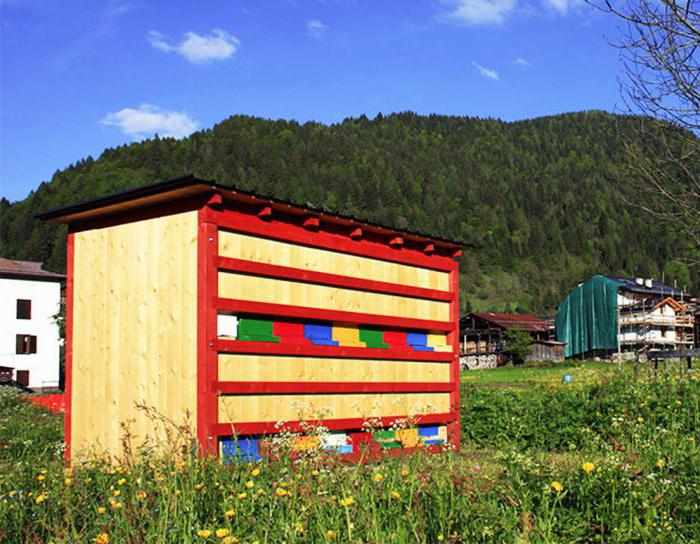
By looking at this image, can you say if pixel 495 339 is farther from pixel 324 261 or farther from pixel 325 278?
pixel 325 278

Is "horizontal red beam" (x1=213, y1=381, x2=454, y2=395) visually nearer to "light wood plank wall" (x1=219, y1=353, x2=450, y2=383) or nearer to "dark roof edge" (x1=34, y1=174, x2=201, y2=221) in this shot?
"light wood plank wall" (x1=219, y1=353, x2=450, y2=383)

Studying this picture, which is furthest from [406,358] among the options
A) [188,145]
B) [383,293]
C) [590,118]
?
[590,118]

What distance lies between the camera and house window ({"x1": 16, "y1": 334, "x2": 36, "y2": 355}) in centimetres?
5166

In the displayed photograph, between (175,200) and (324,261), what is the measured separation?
2.27 m

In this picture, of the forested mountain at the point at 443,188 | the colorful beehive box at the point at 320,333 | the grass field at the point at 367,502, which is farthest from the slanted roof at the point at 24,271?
the forested mountain at the point at 443,188

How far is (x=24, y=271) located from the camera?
52938 mm

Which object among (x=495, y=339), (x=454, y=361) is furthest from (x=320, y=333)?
(x=495, y=339)

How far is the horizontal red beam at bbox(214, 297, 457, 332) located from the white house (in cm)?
4390

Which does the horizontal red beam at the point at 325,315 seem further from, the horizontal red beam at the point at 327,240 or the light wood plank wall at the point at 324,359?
the horizontal red beam at the point at 327,240

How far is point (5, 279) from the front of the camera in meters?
51.9

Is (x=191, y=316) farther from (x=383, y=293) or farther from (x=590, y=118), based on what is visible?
(x=590, y=118)

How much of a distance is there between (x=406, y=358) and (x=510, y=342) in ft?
207

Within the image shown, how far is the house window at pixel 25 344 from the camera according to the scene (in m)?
51.7

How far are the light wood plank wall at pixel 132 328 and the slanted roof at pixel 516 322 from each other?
71171mm
